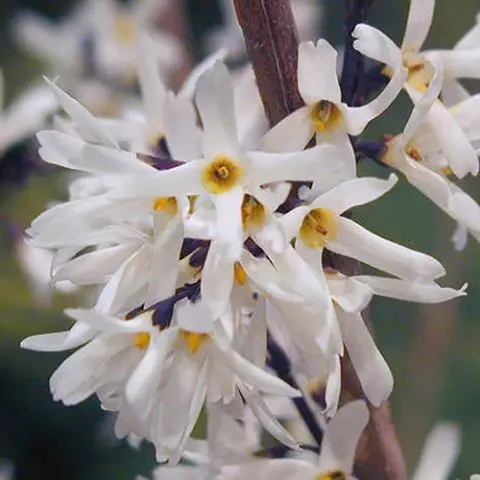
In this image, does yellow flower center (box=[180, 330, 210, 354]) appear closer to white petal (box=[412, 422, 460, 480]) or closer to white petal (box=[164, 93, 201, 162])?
white petal (box=[164, 93, 201, 162])

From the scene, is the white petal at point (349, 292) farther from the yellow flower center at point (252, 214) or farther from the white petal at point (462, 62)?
the white petal at point (462, 62)

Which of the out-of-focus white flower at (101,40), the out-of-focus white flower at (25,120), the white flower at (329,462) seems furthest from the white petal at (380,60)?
the out-of-focus white flower at (101,40)

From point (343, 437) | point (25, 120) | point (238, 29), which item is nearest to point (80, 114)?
point (343, 437)

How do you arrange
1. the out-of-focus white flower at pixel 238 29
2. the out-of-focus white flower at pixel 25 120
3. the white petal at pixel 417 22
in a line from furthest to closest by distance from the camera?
the out-of-focus white flower at pixel 238 29 < the out-of-focus white flower at pixel 25 120 < the white petal at pixel 417 22

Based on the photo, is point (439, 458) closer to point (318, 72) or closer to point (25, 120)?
point (318, 72)

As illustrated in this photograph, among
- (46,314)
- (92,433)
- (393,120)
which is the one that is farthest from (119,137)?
(393,120)

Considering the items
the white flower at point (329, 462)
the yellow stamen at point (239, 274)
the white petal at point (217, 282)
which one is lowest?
the white flower at point (329, 462)

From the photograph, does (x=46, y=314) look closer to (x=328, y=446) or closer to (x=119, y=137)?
(x=119, y=137)
